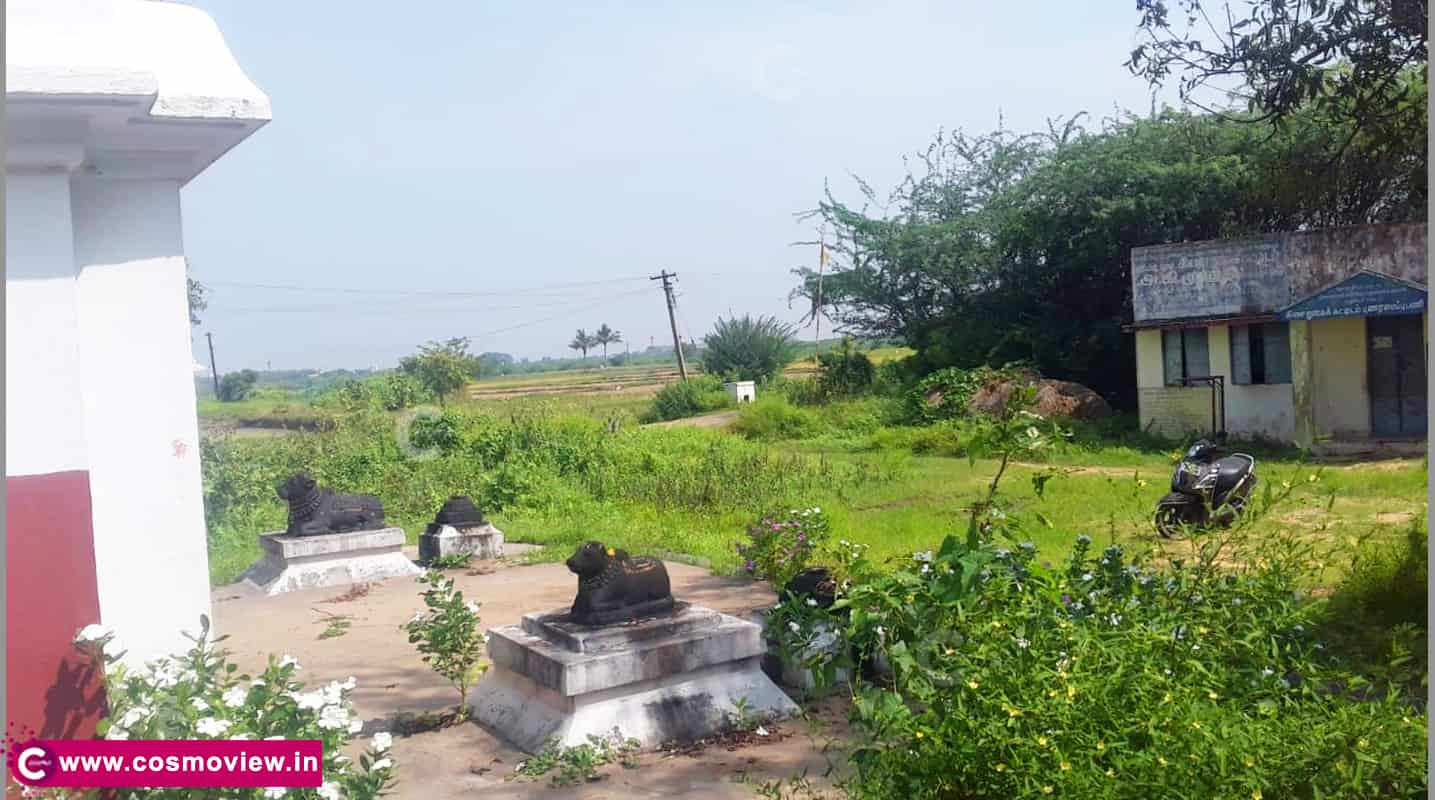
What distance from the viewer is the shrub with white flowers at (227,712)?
11.1ft

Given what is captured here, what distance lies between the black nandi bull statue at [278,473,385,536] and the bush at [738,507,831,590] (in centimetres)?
382

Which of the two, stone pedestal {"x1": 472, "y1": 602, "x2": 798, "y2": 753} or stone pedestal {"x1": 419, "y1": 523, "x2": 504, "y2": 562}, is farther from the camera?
stone pedestal {"x1": 419, "y1": 523, "x2": 504, "y2": 562}

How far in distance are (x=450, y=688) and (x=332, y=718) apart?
307 cm

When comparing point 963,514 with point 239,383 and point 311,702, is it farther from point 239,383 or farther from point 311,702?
point 239,383

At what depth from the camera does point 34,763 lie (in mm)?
3389

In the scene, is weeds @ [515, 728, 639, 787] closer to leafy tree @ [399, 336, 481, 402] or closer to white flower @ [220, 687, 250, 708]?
white flower @ [220, 687, 250, 708]

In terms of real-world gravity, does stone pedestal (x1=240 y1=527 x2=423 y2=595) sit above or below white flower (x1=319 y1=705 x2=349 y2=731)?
below

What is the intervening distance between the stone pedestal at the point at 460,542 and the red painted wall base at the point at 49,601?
7.20m

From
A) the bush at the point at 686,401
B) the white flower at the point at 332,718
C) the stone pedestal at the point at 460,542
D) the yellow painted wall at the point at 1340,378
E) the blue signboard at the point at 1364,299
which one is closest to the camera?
the white flower at the point at 332,718

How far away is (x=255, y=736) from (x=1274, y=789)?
2.91 metres

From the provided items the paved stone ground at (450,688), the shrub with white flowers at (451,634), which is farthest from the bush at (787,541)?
the shrub with white flowers at (451,634)

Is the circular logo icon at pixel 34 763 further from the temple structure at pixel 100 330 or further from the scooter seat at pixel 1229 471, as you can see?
the scooter seat at pixel 1229 471

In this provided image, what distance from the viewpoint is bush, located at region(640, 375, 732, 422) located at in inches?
1176

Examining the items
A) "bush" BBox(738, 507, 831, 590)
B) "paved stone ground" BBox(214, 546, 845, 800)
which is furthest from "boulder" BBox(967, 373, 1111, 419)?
"bush" BBox(738, 507, 831, 590)
